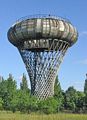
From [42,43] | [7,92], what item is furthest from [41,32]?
[7,92]

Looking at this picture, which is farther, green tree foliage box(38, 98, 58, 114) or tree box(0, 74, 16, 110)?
tree box(0, 74, 16, 110)

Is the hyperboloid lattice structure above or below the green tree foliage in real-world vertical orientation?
above

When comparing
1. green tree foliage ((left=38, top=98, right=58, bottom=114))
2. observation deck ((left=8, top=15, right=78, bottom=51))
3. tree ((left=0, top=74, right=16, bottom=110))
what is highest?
observation deck ((left=8, top=15, right=78, bottom=51))

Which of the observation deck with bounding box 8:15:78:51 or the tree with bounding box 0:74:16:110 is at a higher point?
the observation deck with bounding box 8:15:78:51

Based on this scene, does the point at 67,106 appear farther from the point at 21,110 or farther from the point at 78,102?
the point at 21,110

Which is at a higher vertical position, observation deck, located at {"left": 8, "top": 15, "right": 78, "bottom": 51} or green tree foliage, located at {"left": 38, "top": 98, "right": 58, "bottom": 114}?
observation deck, located at {"left": 8, "top": 15, "right": 78, "bottom": 51}

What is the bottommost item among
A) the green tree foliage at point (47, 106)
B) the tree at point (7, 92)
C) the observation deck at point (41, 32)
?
the green tree foliage at point (47, 106)

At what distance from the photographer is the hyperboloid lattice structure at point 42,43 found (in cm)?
9250

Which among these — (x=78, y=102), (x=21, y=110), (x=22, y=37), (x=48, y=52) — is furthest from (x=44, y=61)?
(x=78, y=102)

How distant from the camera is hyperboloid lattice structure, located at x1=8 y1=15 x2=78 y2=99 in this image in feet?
303

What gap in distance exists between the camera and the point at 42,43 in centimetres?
9556

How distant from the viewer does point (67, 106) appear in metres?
133

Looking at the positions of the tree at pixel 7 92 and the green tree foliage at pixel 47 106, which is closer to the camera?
the green tree foliage at pixel 47 106

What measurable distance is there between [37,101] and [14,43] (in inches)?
744
